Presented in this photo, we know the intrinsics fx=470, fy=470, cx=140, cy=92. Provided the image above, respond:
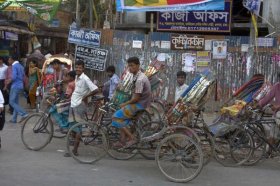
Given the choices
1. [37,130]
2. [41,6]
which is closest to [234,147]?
[37,130]

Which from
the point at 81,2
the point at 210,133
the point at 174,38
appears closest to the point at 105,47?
the point at 174,38

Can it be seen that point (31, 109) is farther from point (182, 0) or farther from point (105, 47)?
point (182, 0)

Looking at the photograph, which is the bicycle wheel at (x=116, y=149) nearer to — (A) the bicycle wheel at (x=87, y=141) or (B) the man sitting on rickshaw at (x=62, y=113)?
(A) the bicycle wheel at (x=87, y=141)

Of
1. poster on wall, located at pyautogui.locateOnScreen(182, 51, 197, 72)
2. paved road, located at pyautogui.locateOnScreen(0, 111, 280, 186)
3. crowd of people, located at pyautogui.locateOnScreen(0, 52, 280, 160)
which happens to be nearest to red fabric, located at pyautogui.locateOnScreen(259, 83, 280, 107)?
crowd of people, located at pyautogui.locateOnScreen(0, 52, 280, 160)

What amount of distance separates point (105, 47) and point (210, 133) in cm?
645

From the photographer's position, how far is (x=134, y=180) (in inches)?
249

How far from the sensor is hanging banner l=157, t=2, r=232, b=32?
12.7 m

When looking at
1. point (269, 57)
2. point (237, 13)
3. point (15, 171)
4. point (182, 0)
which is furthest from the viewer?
point (237, 13)

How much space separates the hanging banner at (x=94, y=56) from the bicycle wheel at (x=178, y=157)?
6679mm

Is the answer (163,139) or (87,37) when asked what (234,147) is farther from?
(87,37)

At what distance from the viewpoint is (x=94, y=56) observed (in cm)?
1291

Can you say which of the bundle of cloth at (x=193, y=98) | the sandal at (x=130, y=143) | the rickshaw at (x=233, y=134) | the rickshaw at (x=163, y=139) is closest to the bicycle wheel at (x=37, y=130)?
the rickshaw at (x=163, y=139)

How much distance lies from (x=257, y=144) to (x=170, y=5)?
4.53 metres

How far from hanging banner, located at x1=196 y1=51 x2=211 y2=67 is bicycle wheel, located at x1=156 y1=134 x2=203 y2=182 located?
6.13 meters
